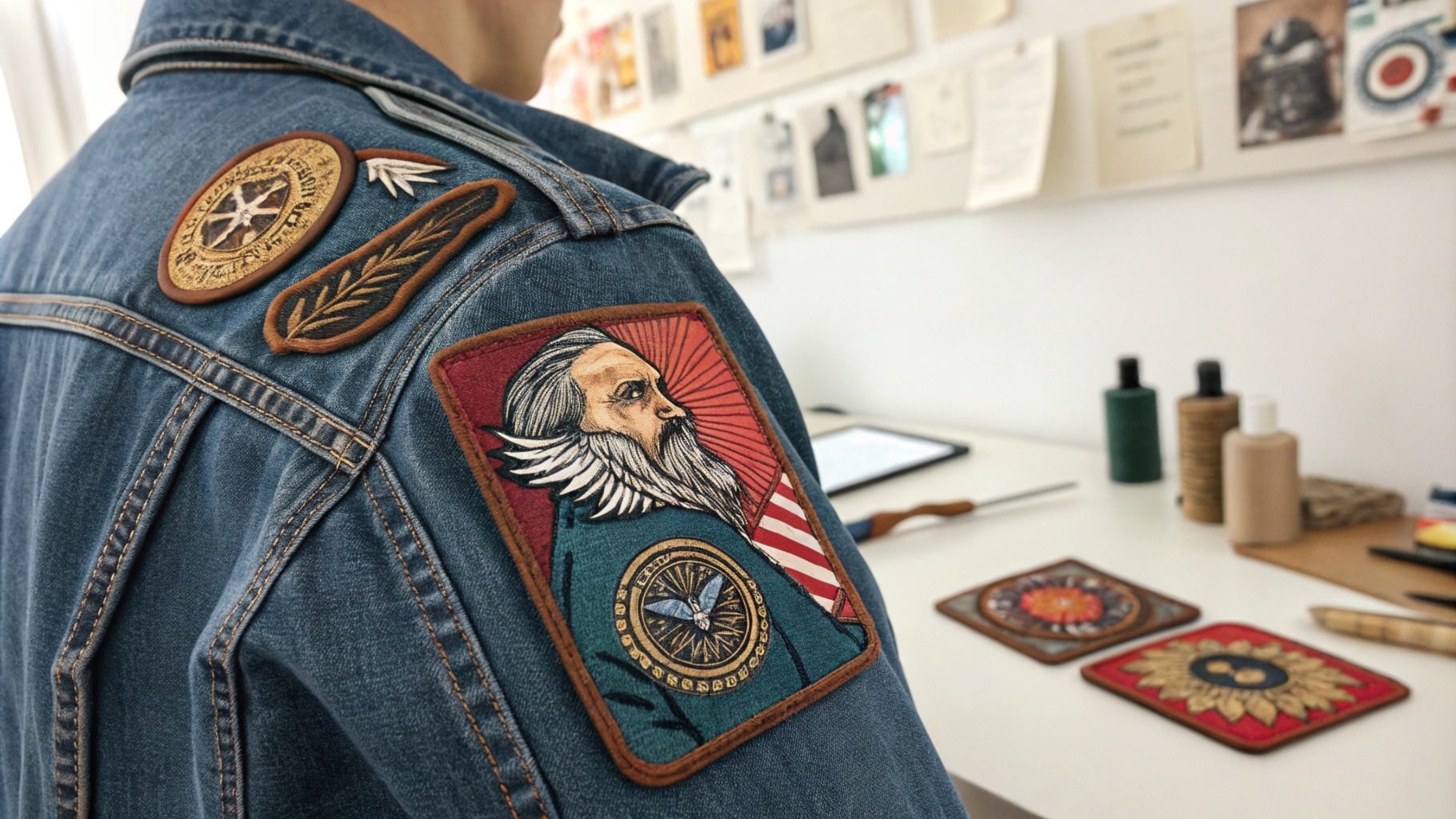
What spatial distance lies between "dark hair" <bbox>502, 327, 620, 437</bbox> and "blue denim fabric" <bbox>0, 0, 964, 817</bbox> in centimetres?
2

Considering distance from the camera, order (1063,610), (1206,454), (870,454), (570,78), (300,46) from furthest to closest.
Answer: (570,78)
(870,454)
(1206,454)
(1063,610)
(300,46)

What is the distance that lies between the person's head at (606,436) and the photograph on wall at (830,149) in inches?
45.9

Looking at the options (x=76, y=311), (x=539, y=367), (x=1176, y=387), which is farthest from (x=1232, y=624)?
(x=76, y=311)

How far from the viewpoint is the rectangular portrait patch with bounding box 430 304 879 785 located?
0.29m

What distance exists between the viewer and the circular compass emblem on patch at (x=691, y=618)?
295 mm

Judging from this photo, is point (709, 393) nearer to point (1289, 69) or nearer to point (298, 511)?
point (298, 511)

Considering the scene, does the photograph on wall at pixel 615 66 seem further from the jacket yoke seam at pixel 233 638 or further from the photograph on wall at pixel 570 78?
the jacket yoke seam at pixel 233 638

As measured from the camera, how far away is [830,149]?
1464 mm

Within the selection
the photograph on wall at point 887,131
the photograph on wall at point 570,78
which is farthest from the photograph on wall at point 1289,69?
the photograph on wall at point 570,78

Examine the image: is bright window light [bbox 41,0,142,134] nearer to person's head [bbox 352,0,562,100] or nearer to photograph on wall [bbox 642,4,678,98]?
person's head [bbox 352,0,562,100]

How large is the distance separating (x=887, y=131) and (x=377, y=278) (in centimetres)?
112

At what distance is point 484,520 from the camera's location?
1.01ft

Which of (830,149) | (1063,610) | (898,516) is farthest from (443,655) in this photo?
(830,149)

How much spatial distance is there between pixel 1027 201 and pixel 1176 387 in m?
0.28
